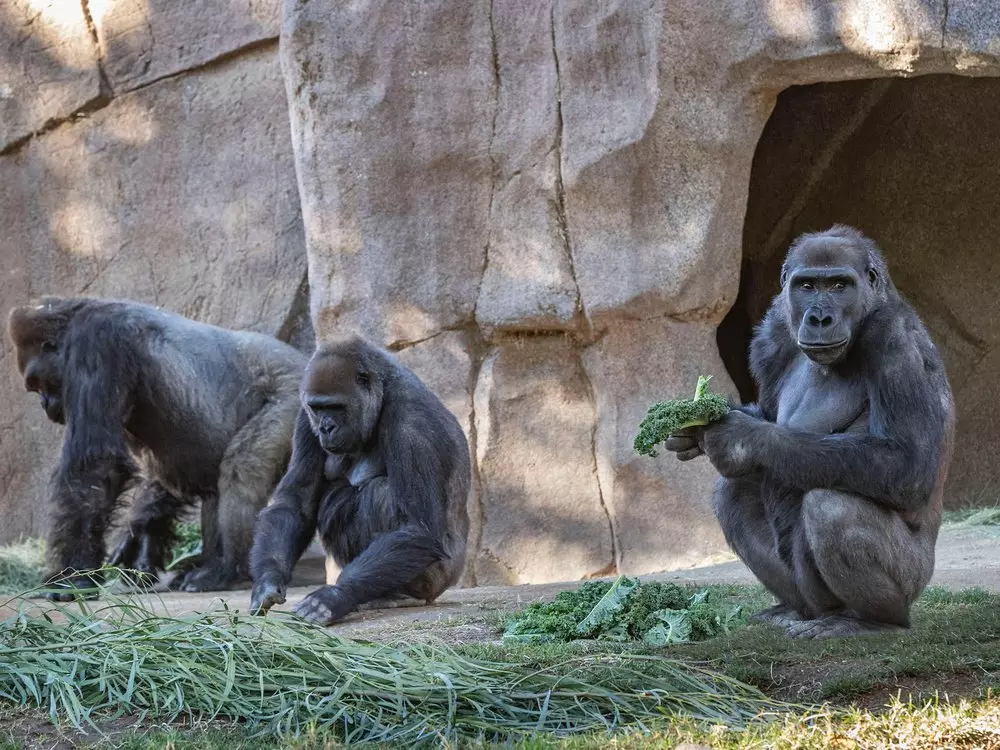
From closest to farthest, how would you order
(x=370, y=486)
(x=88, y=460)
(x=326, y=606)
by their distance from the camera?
(x=326, y=606)
(x=370, y=486)
(x=88, y=460)

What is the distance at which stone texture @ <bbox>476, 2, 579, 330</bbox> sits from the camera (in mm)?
7582

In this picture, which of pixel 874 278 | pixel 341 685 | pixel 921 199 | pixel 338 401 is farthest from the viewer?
pixel 921 199

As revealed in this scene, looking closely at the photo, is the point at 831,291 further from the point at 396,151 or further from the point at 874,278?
the point at 396,151

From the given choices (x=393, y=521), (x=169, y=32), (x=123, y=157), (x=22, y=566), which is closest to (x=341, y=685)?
(x=393, y=521)

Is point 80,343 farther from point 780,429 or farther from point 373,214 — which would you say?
point 780,429

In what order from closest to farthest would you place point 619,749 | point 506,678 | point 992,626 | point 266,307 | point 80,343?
point 619,749 → point 506,678 → point 992,626 → point 80,343 → point 266,307

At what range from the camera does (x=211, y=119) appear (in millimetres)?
9133

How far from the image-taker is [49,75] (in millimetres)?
9195

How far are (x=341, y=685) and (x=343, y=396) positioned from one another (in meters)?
2.17

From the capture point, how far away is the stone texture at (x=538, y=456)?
25.7ft

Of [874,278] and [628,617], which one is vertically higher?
[874,278]

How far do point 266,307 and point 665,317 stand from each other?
271 centimetres

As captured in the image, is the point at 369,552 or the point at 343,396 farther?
the point at 343,396

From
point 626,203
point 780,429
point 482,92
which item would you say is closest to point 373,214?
point 482,92
